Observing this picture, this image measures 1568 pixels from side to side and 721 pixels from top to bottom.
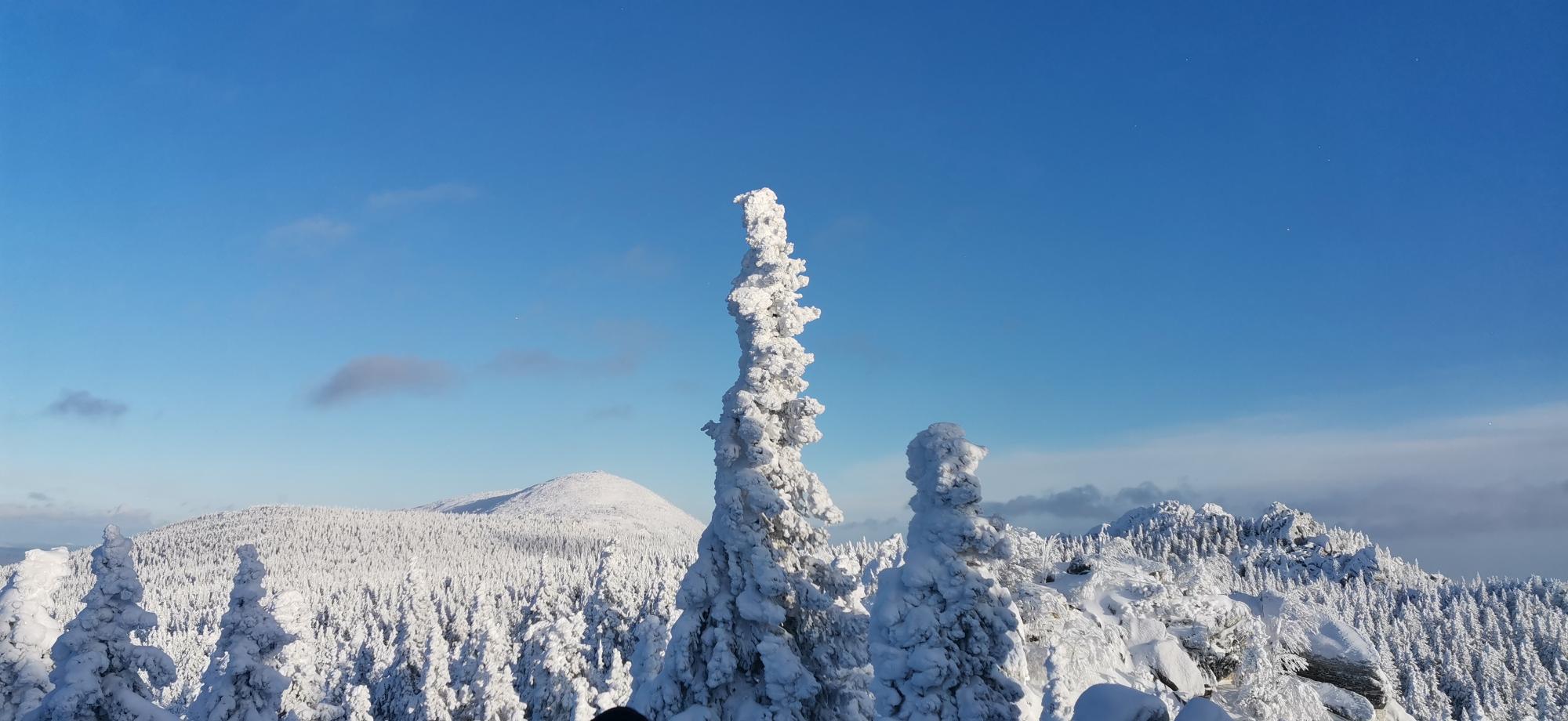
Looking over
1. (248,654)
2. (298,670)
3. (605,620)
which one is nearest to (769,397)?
(248,654)

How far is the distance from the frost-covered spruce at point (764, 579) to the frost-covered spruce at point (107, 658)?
13316 mm

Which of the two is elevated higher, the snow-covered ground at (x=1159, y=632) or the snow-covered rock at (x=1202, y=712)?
the snow-covered rock at (x=1202, y=712)

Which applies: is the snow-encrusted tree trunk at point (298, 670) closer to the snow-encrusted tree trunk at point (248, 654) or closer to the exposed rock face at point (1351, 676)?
the snow-encrusted tree trunk at point (248, 654)

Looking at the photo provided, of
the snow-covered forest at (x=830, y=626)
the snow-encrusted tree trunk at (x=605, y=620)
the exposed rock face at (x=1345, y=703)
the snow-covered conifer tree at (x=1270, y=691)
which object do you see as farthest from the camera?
the snow-encrusted tree trunk at (x=605, y=620)

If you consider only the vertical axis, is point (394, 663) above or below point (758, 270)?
below

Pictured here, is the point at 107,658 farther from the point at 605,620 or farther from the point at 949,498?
the point at 605,620

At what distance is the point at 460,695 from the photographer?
5331 cm

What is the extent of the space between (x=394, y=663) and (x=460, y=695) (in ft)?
74.1

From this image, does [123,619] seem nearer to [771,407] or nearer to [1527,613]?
[771,407]

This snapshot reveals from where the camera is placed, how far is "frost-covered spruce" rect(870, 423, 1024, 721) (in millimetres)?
14492

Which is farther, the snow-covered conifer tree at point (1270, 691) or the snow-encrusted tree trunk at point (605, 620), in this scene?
the snow-encrusted tree trunk at point (605, 620)

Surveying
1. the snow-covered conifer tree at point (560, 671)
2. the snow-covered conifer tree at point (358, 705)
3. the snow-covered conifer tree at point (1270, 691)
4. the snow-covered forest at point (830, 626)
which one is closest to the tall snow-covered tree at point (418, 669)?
the snow-covered conifer tree at point (358, 705)

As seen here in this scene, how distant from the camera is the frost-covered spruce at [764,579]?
603 inches

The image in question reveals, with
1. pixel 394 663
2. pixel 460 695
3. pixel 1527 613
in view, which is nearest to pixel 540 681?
pixel 460 695
